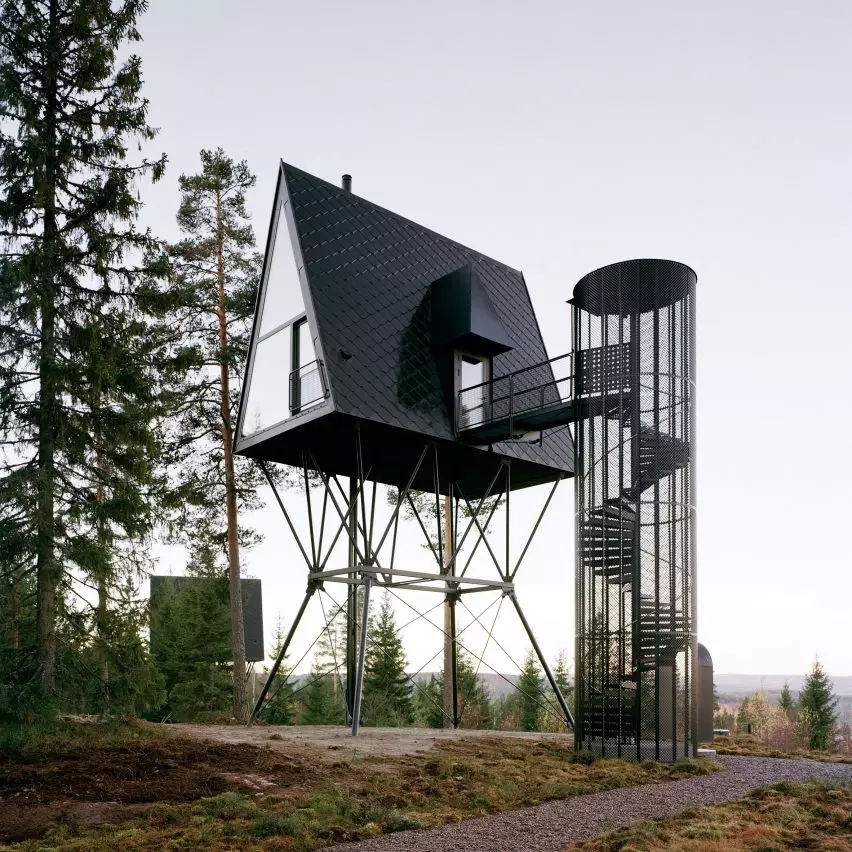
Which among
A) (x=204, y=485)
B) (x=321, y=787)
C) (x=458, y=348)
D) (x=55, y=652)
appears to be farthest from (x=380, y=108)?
(x=321, y=787)

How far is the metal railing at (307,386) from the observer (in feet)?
52.1

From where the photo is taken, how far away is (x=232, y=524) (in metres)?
21.7

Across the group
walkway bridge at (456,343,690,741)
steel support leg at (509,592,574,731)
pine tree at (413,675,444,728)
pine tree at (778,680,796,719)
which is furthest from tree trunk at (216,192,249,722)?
pine tree at (778,680,796,719)

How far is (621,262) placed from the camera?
15086 mm

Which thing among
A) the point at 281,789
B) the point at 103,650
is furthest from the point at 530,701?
the point at 281,789

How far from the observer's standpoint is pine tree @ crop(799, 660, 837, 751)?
40.7 meters

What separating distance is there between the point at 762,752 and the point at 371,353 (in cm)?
963

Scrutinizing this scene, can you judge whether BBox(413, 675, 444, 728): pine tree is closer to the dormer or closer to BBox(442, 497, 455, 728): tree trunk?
BBox(442, 497, 455, 728): tree trunk

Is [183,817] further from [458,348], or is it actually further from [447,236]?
[447,236]

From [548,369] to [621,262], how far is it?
5692 millimetres

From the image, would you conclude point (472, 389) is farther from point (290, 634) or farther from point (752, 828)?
point (752, 828)

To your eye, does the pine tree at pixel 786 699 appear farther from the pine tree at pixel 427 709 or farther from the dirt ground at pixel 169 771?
the dirt ground at pixel 169 771

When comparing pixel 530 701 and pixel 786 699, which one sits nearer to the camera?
pixel 530 701

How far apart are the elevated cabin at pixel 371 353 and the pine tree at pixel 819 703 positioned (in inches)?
1100
